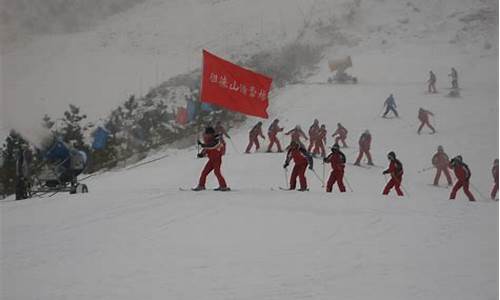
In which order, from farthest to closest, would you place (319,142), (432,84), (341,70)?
1. (341,70)
2. (432,84)
3. (319,142)

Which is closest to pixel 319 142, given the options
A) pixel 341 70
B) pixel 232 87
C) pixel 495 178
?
pixel 232 87

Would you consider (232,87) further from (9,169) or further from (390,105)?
(9,169)

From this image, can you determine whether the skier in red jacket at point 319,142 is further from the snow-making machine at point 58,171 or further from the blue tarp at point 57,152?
the blue tarp at point 57,152

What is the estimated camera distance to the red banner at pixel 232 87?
15.2 metres

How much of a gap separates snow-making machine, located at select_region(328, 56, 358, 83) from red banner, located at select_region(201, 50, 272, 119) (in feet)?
50.1

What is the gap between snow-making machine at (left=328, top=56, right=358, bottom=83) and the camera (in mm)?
31469

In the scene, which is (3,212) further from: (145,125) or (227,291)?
(145,125)

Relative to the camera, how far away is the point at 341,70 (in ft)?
107

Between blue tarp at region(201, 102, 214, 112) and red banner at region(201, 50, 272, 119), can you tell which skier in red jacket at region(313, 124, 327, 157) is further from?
blue tarp at region(201, 102, 214, 112)

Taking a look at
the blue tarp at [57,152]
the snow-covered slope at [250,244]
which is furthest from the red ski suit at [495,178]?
the blue tarp at [57,152]

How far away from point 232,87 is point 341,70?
18.0 m

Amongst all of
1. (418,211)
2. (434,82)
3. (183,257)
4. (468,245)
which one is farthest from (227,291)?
(434,82)

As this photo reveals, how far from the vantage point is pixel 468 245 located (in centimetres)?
770

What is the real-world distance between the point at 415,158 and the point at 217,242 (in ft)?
44.9
